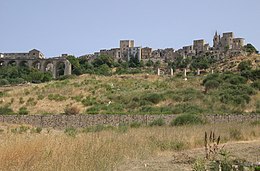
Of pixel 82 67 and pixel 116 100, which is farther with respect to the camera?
pixel 82 67

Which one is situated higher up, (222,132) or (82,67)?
(82,67)

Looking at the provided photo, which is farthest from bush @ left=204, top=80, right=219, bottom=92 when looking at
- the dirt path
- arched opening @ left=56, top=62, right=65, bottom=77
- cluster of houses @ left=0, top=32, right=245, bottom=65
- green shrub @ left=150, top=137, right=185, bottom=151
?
cluster of houses @ left=0, top=32, right=245, bottom=65

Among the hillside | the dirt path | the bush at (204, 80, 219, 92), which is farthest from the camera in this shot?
the bush at (204, 80, 219, 92)

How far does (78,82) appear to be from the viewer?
66.6 meters

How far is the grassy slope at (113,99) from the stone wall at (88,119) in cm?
1029

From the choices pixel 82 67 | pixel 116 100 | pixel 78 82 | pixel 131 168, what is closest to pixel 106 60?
pixel 82 67

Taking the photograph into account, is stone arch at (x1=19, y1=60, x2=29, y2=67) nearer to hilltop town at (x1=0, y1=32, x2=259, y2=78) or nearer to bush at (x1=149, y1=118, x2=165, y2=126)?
hilltop town at (x1=0, y1=32, x2=259, y2=78)

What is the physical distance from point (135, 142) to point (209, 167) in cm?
535

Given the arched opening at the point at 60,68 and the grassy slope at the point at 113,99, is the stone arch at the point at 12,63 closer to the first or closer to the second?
the arched opening at the point at 60,68

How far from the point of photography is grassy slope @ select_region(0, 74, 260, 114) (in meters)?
42.4

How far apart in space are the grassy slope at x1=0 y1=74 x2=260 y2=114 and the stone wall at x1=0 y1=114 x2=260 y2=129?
1029 cm

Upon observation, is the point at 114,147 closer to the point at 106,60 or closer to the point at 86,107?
the point at 86,107

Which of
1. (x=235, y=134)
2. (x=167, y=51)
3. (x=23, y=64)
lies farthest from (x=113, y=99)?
(x=167, y=51)

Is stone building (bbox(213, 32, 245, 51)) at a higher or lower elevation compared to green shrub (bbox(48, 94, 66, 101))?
higher
